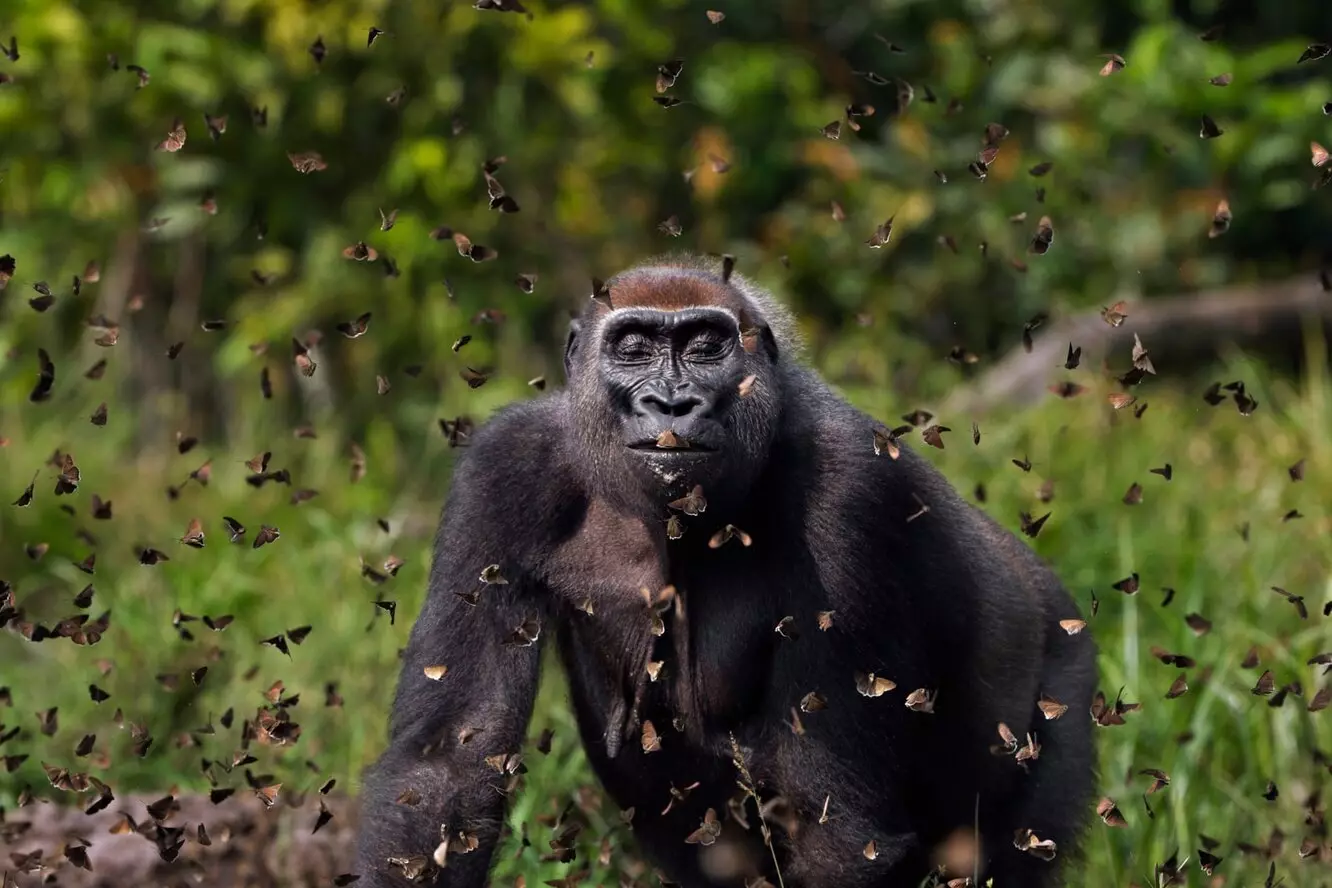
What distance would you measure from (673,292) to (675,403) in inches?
18.8

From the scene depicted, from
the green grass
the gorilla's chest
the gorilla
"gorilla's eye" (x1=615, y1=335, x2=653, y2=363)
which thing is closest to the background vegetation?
the green grass

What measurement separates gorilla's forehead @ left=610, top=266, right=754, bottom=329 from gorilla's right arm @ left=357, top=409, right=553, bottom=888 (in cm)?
53

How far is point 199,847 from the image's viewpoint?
5.23m

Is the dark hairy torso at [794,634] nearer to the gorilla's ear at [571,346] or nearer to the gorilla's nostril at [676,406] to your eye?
the gorilla's ear at [571,346]

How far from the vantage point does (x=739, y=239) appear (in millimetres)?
11109

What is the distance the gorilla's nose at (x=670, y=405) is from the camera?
4055mm

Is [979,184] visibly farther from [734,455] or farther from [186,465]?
[734,455]

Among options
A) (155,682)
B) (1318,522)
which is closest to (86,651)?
(155,682)

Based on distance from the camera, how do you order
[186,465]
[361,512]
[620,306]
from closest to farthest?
[620,306], [361,512], [186,465]

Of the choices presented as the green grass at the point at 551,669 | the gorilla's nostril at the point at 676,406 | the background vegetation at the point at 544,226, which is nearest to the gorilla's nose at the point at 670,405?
the gorilla's nostril at the point at 676,406

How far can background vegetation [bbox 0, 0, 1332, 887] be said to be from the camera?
318 inches

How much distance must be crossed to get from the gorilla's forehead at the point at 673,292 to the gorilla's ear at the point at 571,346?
0.50ft

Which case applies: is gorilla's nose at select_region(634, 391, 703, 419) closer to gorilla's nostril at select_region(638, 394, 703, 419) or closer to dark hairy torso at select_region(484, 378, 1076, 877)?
gorilla's nostril at select_region(638, 394, 703, 419)

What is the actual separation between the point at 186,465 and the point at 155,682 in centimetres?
319
